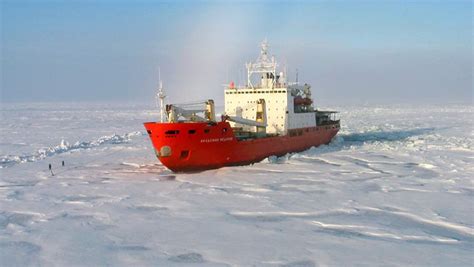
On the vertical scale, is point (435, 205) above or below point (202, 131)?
below

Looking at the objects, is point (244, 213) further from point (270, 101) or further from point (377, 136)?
point (377, 136)

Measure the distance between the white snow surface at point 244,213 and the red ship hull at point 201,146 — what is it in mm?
409

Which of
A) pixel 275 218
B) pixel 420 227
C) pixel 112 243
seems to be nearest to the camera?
pixel 112 243

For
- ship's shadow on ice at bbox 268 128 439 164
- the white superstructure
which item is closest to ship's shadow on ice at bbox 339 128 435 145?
ship's shadow on ice at bbox 268 128 439 164

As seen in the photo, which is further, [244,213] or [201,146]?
[201,146]

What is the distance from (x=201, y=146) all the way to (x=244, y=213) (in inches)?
202

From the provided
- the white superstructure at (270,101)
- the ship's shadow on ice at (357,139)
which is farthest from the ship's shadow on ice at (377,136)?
the white superstructure at (270,101)

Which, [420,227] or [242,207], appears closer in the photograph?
[420,227]

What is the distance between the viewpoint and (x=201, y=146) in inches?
513

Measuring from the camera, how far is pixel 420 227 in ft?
23.6

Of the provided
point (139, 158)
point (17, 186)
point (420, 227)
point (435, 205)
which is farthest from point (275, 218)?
point (139, 158)

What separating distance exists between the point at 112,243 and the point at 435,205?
5873 mm

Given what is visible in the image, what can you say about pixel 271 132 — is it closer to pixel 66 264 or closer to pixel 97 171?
pixel 97 171

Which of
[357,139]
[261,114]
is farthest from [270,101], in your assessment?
[357,139]
